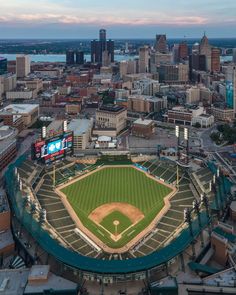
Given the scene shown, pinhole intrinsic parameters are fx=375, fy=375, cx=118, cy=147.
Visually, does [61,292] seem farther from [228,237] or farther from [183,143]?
[183,143]

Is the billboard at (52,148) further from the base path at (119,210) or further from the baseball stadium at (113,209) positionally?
the base path at (119,210)

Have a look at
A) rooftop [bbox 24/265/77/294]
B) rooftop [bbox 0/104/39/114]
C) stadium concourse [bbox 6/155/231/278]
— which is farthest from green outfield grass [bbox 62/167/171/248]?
rooftop [bbox 0/104/39/114]

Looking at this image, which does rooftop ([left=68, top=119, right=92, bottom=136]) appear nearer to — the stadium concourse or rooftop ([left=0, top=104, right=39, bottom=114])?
the stadium concourse

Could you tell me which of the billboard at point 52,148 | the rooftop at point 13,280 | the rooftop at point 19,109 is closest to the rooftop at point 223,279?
the rooftop at point 13,280

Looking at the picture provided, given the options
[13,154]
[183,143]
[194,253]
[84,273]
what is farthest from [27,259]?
[183,143]

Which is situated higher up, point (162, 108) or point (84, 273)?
point (162, 108)
